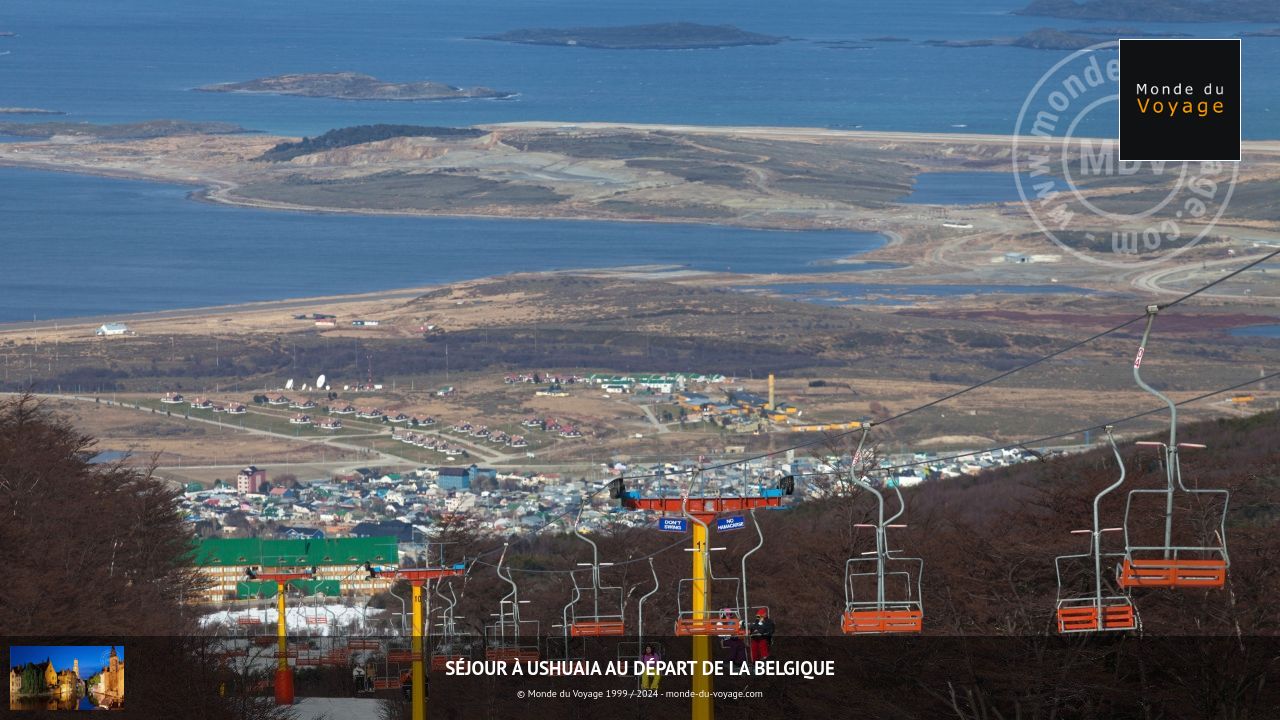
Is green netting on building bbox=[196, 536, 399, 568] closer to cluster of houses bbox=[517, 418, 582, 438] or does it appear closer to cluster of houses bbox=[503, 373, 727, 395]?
cluster of houses bbox=[517, 418, 582, 438]

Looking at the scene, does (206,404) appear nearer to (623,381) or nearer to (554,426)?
(554,426)

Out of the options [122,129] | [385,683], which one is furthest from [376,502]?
[122,129]

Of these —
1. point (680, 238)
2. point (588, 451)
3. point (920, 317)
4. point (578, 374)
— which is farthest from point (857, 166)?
point (588, 451)

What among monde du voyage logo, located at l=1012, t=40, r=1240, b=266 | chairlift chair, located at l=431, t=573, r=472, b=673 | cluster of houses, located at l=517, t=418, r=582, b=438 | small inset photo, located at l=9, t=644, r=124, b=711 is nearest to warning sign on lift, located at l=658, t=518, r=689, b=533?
small inset photo, located at l=9, t=644, r=124, b=711

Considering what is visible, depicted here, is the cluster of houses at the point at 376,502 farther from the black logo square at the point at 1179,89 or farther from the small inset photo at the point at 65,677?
the black logo square at the point at 1179,89

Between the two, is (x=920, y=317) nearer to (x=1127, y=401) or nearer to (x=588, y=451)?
(x=1127, y=401)

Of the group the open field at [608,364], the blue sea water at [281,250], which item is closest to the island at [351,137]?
the blue sea water at [281,250]
